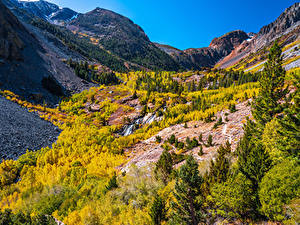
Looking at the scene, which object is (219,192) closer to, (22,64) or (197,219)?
(197,219)

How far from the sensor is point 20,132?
27578 millimetres

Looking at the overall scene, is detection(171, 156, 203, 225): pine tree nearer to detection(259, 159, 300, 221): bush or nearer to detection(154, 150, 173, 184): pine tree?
detection(259, 159, 300, 221): bush

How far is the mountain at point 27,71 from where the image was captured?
46.2m

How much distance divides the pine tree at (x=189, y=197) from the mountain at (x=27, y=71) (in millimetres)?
56498

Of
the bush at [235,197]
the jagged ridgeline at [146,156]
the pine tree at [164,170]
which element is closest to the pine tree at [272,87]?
the jagged ridgeline at [146,156]

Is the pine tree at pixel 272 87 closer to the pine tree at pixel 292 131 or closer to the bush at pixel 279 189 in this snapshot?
the pine tree at pixel 292 131

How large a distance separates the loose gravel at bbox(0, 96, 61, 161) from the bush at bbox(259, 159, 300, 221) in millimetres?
32725

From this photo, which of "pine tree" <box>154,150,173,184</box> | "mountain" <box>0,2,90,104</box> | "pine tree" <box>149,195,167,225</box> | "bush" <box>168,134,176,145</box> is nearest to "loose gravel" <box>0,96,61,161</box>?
"mountain" <box>0,2,90,104</box>

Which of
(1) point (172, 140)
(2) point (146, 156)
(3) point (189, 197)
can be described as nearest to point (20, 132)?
(2) point (146, 156)

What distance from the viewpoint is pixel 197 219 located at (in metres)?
8.12

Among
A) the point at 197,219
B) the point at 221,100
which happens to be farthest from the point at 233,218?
the point at 221,100

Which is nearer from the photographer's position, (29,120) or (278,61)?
(278,61)

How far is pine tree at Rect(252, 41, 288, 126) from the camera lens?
15.3 m

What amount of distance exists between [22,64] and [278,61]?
76.5 metres
